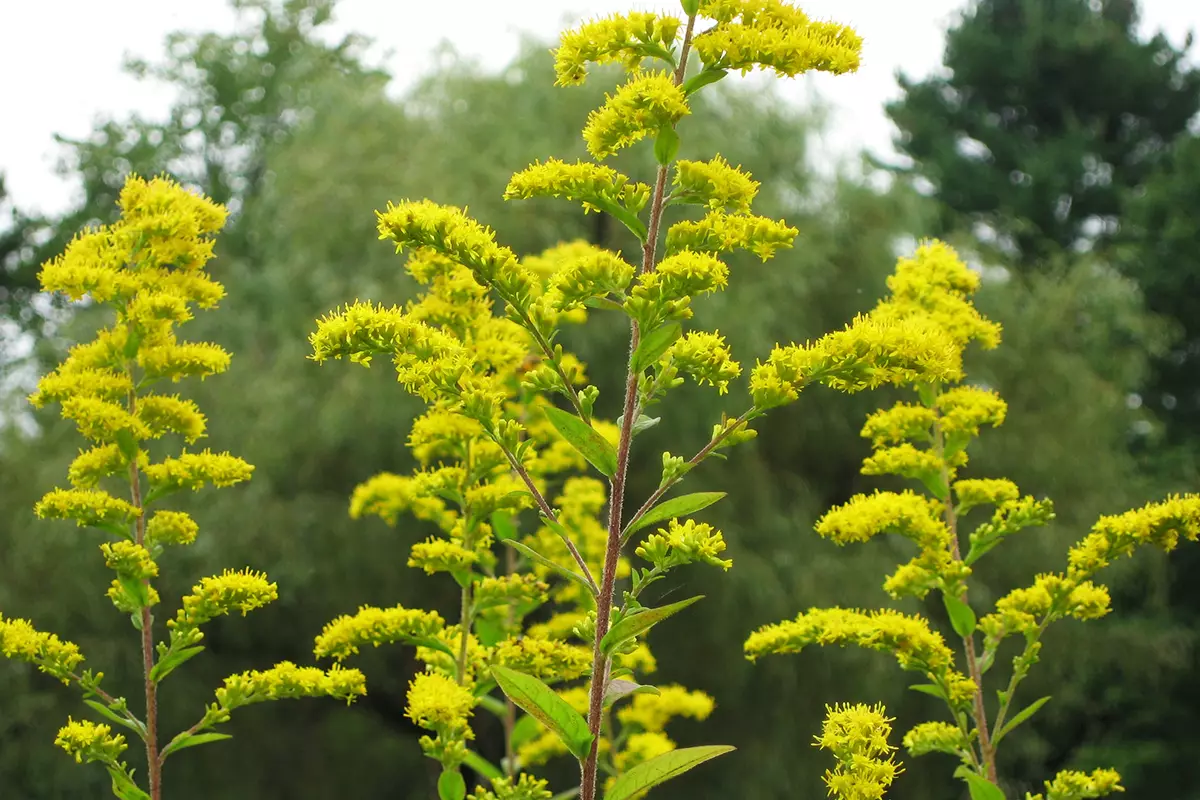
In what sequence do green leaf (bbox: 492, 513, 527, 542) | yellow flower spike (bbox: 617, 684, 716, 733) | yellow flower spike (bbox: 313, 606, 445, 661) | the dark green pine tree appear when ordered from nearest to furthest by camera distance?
yellow flower spike (bbox: 313, 606, 445, 661)
green leaf (bbox: 492, 513, 527, 542)
yellow flower spike (bbox: 617, 684, 716, 733)
the dark green pine tree

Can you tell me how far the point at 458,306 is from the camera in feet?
12.7

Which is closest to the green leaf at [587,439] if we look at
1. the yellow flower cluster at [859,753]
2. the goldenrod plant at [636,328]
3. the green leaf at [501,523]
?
the goldenrod plant at [636,328]

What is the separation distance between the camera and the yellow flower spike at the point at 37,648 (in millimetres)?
3232

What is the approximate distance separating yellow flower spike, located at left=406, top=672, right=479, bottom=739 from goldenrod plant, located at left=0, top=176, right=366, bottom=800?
23 centimetres

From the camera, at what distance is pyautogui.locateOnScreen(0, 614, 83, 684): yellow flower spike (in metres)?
3.23

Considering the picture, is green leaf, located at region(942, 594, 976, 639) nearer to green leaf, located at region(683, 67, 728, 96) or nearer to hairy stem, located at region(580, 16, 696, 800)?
hairy stem, located at region(580, 16, 696, 800)

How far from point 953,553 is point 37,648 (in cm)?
282

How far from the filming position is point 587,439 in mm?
2379

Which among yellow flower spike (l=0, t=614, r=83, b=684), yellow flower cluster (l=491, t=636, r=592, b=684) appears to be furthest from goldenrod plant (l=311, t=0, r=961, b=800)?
yellow flower spike (l=0, t=614, r=83, b=684)

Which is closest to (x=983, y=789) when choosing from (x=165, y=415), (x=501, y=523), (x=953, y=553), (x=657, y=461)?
(x=953, y=553)

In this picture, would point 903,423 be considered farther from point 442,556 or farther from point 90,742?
point 90,742

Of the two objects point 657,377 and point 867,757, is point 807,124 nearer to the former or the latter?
point 657,377

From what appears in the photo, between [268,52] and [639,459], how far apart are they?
1187 centimetres

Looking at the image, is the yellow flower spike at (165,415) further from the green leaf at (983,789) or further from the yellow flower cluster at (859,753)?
the green leaf at (983,789)
